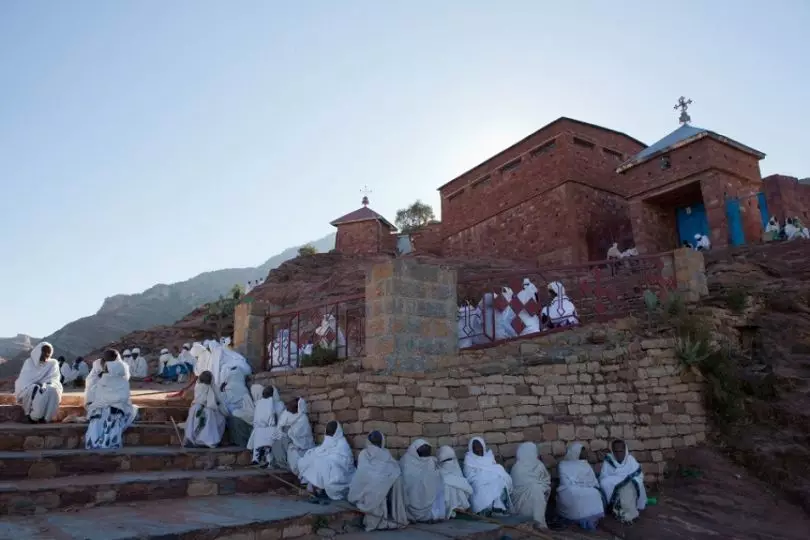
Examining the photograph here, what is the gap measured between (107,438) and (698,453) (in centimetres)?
667

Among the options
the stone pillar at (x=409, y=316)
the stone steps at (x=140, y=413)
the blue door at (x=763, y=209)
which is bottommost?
the stone steps at (x=140, y=413)

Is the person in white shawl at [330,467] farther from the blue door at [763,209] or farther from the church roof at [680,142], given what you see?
the blue door at [763,209]

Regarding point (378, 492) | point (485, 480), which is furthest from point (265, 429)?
point (485, 480)

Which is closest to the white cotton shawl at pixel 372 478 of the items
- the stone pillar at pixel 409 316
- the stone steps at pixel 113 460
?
the stone pillar at pixel 409 316

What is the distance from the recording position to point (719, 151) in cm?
1484

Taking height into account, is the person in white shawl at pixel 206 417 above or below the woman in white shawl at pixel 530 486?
above

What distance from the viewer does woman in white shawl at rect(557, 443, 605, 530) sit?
582 centimetres

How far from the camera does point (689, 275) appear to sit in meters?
8.13

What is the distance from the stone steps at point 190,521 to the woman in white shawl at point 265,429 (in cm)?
95

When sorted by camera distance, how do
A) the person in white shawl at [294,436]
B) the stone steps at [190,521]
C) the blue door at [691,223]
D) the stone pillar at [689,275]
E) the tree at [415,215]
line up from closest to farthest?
the stone steps at [190,521]
the person in white shawl at [294,436]
the stone pillar at [689,275]
the blue door at [691,223]
the tree at [415,215]

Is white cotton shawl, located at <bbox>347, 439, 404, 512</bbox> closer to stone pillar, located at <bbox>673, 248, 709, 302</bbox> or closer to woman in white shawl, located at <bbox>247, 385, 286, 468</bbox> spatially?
woman in white shawl, located at <bbox>247, 385, 286, 468</bbox>

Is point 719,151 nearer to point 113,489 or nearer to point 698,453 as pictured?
point 698,453

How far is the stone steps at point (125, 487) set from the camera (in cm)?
427

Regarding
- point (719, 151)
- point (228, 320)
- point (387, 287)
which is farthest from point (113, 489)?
point (228, 320)
